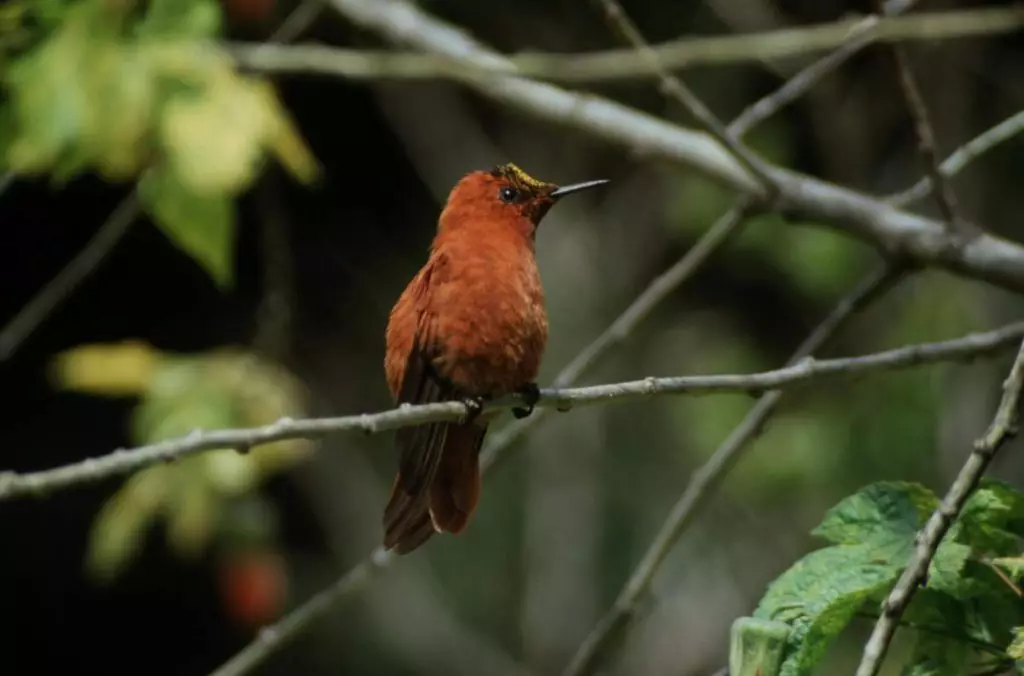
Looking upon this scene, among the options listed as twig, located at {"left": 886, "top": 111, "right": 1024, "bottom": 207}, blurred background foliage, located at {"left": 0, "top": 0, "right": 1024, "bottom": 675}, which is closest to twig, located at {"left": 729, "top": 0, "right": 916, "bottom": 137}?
twig, located at {"left": 886, "top": 111, "right": 1024, "bottom": 207}

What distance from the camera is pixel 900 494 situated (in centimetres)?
143

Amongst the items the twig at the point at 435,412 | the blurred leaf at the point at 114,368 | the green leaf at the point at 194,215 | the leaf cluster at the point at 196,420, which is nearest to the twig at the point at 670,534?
the twig at the point at 435,412

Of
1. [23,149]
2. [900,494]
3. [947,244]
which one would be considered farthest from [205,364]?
[900,494]

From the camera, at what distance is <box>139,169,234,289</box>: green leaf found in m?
2.04

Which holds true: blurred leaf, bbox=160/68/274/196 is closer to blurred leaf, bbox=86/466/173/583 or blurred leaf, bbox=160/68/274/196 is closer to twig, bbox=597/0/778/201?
twig, bbox=597/0/778/201

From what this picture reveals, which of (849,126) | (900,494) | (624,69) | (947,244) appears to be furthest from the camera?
(849,126)

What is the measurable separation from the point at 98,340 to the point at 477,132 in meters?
1.41

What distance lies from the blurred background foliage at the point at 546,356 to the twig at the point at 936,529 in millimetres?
2302

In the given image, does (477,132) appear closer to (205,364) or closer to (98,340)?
(98,340)

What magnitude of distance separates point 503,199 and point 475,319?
0.17m

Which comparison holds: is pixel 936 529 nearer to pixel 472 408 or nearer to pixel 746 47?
pixel 472 408

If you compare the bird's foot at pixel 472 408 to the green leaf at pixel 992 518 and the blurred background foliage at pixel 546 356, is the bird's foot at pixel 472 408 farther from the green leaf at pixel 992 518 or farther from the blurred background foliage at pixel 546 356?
the blurred background foliage at pixel 546 356

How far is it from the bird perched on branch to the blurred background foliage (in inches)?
67.7

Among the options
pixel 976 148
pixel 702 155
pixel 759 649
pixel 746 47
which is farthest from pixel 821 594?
pixel 702 155
